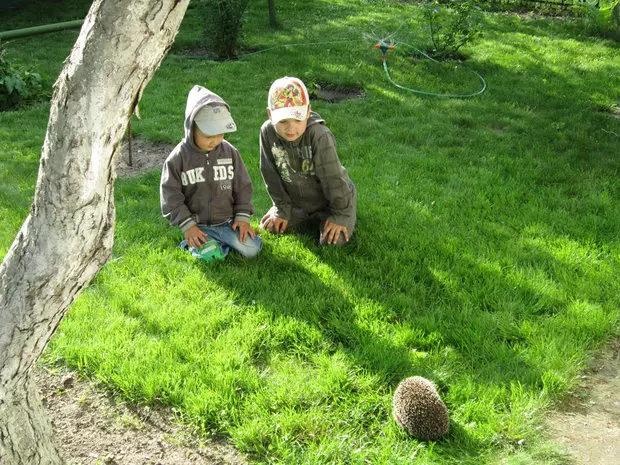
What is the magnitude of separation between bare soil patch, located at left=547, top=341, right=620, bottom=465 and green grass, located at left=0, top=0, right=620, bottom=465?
0.31 ft

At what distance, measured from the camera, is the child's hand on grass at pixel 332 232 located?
16.0 feet

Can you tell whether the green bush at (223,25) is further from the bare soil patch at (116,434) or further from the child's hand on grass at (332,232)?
the bare soil patch at (116,434)

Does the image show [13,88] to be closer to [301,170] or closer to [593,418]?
[301,170]

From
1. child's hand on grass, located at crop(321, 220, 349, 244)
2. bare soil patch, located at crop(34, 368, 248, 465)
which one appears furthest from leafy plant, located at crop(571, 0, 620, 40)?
bare soil patch, located at crop(34, 368, 248, 465)

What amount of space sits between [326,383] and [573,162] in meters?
4.52

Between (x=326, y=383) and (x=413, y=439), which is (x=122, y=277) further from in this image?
(x=413, y=439)

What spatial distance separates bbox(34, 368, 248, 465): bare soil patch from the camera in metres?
3.09

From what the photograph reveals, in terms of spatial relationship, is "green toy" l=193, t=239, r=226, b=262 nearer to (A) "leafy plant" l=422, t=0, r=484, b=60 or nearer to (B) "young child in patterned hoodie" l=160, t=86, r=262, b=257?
(B) "young child in patterned hoodie" l=160, t=86, r=262, b=257

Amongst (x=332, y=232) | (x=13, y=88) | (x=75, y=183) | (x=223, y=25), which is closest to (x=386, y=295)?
(x=332, y=232)

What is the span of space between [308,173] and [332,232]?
54 cm

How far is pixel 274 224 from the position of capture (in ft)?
17.2

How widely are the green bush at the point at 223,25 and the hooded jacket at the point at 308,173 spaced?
621 cm

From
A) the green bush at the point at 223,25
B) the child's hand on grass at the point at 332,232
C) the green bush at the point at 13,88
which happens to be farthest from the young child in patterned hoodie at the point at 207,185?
the green bush at the point at 223,25

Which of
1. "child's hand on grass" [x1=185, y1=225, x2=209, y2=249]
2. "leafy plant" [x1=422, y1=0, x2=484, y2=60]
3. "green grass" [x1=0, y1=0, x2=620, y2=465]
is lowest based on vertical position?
"green grass" [x1=0, y1=0, x2=620, y2=465]
